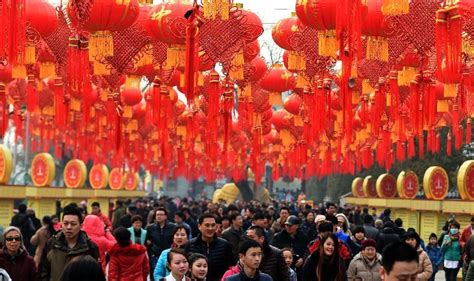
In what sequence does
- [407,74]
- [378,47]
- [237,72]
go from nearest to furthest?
[378,47] → [407,74] → [237,72]

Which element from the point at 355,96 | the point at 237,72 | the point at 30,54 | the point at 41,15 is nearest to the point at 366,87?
the point at 355,96

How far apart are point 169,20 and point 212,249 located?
179 inches

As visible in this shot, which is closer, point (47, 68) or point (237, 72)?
point (237, 72)

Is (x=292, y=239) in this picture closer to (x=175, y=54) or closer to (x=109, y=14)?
(x=175, y=54)

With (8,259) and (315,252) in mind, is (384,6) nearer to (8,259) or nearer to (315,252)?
(315,252)

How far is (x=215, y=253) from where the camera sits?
10.5 meters

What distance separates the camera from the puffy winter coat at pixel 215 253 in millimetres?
10453

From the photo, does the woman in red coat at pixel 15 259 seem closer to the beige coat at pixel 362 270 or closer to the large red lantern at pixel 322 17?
the beige coat at pixel 362 270

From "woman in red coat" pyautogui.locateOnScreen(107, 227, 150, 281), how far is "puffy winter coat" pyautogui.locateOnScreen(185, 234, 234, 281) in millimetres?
533

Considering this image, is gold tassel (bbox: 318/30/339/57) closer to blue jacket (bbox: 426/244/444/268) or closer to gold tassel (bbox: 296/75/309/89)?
gold tassel (bbox: 296/75/309/89)

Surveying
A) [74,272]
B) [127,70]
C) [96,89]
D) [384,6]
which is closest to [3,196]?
[96,89]

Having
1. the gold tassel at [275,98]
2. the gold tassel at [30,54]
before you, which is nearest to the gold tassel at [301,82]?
the gold tassel at [275,98]

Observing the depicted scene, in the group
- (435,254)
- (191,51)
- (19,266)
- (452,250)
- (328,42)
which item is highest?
(328,42)

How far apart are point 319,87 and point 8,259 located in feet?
28.0
